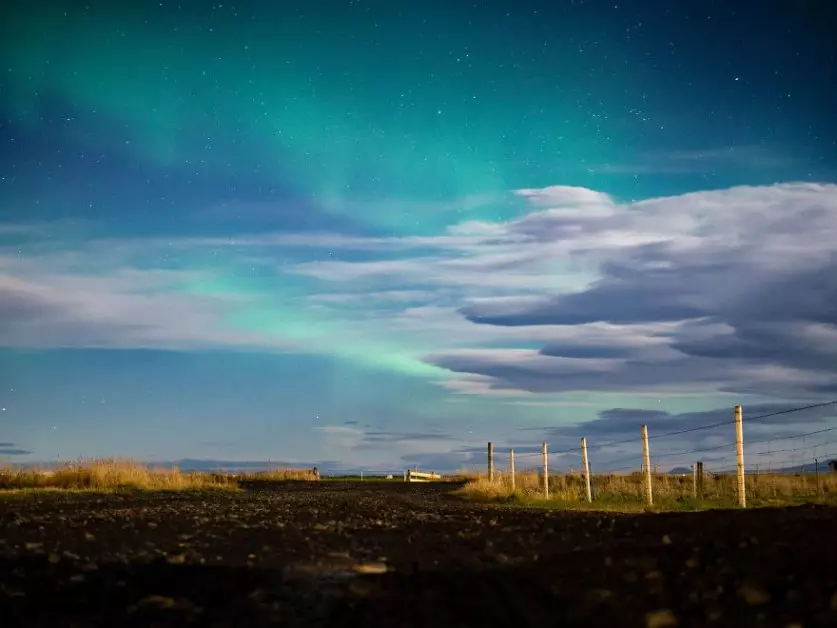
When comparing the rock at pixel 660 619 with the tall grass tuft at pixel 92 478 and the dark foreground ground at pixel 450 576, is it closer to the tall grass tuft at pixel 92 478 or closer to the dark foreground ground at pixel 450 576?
the dark foreground ground at pixel 450 576

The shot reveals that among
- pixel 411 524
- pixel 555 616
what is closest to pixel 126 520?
pixel 411 524

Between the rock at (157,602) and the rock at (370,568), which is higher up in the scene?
the rock at (370,568)

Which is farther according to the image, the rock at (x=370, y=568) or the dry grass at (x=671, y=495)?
the dry grass at (x=671, y=495)

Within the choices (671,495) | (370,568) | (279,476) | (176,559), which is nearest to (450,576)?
(370,568)

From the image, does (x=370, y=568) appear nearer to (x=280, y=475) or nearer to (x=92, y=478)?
(x=92, y=478)

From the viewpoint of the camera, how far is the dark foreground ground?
6496 mm

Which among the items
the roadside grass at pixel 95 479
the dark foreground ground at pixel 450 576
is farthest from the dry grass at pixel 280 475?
the dark foreground ground at pixel 450 576

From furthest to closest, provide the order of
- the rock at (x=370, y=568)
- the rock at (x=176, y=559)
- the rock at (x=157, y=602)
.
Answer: the rock at (x=176, y=559), the rock at (x=370, y=568), the rock at (x=157, y=602)

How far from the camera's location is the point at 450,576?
7.97 m

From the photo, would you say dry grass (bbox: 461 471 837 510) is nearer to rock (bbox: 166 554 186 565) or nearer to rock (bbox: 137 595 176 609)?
rock (bbox: 166 554 186 565)

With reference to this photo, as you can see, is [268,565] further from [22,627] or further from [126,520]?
[126,520]

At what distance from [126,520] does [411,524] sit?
525 centimetres

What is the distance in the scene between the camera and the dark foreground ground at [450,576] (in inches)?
256

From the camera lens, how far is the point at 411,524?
14492 mm
